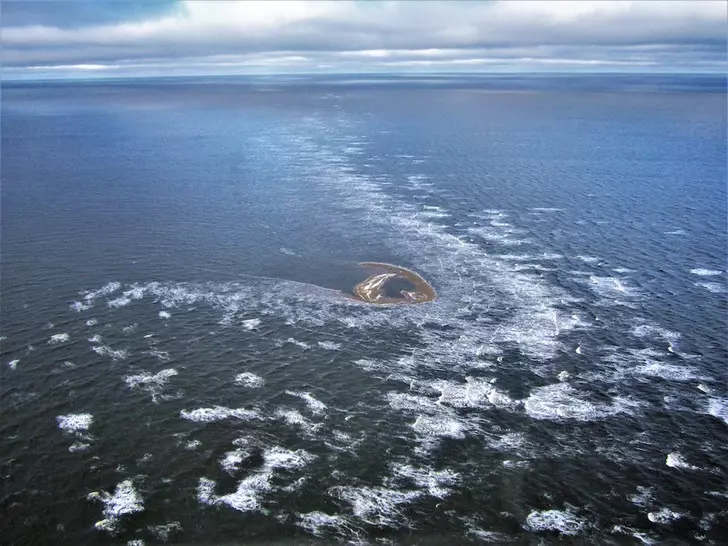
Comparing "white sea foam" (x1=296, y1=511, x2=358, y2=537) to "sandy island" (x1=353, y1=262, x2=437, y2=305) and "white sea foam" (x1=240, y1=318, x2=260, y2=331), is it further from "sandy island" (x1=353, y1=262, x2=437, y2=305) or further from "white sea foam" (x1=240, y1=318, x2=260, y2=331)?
"sandy island" (x1=353, y1=262, x2=437, y2=305)

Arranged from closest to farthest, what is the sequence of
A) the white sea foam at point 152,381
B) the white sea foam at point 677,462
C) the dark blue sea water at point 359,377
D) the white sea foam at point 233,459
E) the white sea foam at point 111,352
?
the dark blue sea water at point 359,377 → the white sea foam at point 233,459 → the white sea foam at point 677,462 → the white sea foam at point 152,381 → the white sea foam at point 111,352

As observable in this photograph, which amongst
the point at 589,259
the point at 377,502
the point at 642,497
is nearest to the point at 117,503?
the point at 377,502

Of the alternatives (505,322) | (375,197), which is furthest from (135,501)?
(375,197)

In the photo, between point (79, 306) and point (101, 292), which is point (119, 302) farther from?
point (79, 306)

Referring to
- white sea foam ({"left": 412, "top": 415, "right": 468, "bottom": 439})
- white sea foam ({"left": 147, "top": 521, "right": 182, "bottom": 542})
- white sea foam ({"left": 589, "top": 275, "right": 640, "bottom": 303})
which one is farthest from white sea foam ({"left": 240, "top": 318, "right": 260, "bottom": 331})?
white sea foam ({"left": 589, "top": 275, "right": 640, "bottom": 303})

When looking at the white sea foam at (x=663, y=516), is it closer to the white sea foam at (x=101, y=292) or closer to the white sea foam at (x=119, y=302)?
the white sea foam at (x=119, y=302)

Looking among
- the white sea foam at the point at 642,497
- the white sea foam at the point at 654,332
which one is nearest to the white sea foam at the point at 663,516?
the white sea foam at the point at 642,497

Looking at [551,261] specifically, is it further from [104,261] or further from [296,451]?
[104,261]
